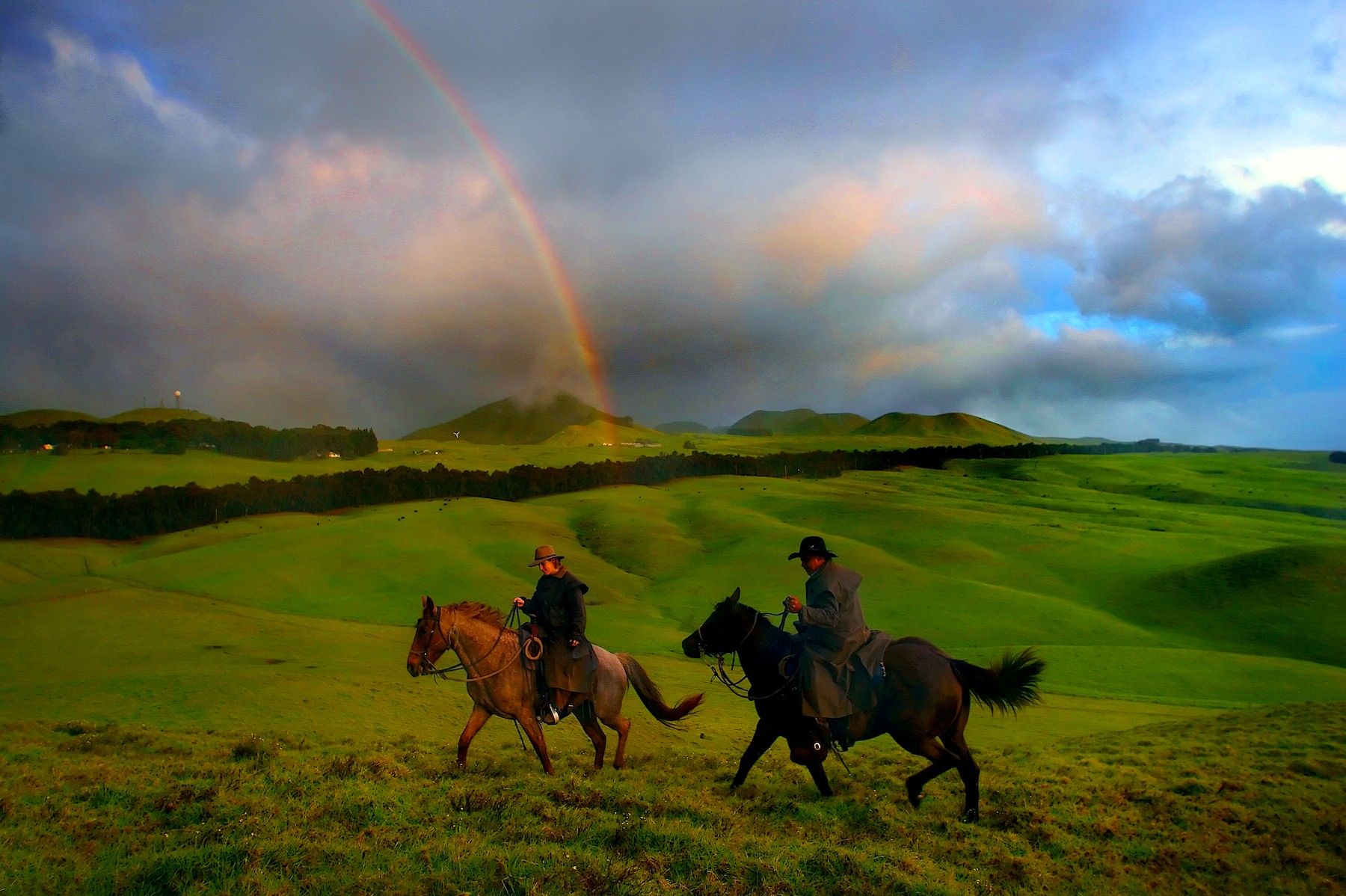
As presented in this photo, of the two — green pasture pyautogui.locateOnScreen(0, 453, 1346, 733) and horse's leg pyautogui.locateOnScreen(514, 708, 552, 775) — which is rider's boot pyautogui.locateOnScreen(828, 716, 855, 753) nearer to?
horse's leg pyautogui.locateOnScreen(514, 708, 552, 775)

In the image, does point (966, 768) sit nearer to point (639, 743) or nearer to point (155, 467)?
point (639, 743)

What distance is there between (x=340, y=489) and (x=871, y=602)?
211 feet

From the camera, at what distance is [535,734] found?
450 inches

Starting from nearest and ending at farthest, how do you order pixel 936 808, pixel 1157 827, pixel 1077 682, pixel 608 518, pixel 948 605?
1. pixel 1157 827
2. pixel 936 808
3. pixel 1077 682
4. pixel 948 605
5. pixel 608 518

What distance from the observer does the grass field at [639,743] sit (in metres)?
7.68

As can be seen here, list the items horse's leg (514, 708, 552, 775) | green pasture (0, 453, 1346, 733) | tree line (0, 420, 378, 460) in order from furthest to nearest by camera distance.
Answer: tree line (0, 420, 378, 460) < green pasture (0, 453, 1346, 733) < horse's leg (514, 708, 552, 775)

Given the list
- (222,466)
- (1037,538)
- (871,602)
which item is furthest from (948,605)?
(222,466)

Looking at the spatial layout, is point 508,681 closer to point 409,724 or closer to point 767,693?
point 767,693

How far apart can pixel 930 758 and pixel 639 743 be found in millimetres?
7525

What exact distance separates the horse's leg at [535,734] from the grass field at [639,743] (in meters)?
0.48

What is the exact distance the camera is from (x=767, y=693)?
1033 cm

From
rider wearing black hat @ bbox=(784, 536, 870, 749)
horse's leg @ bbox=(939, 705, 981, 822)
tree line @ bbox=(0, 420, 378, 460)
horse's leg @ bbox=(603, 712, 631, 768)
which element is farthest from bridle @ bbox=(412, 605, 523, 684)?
tree line @ bbox=(0, 420, 378, 460)

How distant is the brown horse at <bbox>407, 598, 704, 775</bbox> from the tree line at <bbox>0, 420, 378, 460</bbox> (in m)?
118

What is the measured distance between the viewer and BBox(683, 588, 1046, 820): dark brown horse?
32.7 feet
